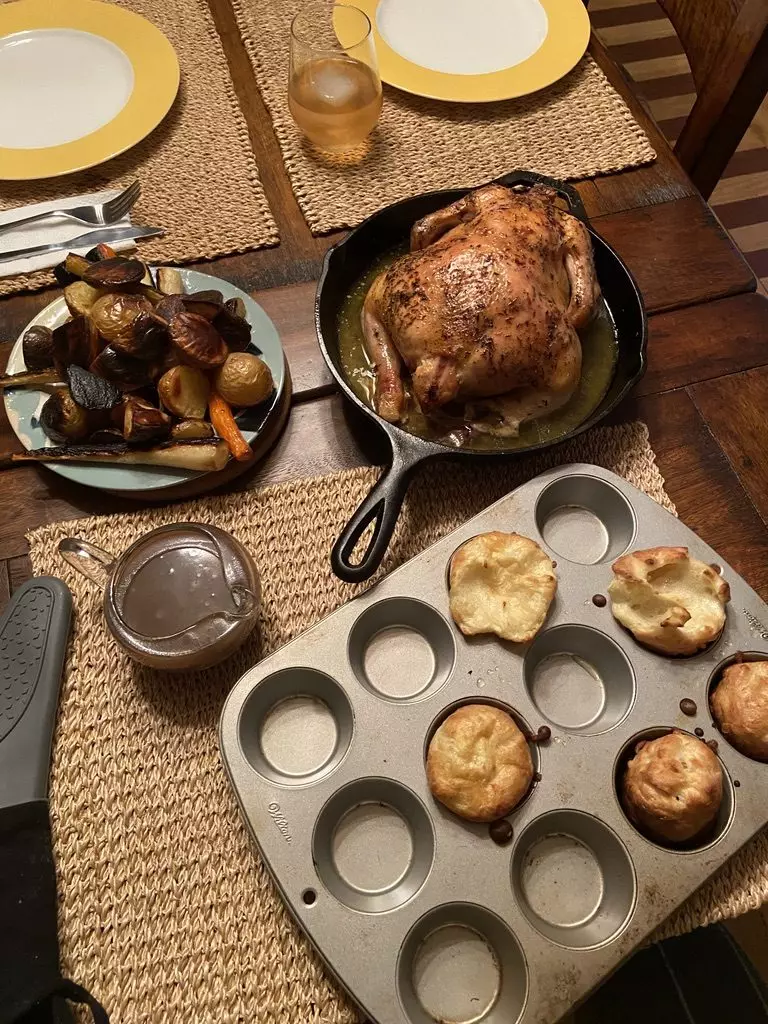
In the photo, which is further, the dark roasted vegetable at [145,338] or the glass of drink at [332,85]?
the glass of drink at [332,85]

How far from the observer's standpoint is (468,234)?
1.12m

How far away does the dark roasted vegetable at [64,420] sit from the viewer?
3.31ft

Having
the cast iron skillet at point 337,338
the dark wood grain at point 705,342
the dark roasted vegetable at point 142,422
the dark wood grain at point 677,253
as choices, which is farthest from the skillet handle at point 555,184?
the dark roasted vegetable at point 142,422

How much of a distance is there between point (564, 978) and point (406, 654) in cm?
40

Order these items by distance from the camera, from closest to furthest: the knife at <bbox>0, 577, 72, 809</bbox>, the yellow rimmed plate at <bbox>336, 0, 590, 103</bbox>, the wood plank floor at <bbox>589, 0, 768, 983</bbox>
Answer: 1. the knife at <bbox>0, 577, 72, 809</bbox>
2. the yellow rimmed plate at <bbox>336, 0, 590, 103</bbox>
3. the wood plank floor at <bbox>589, 0, 768, 983</bbox>

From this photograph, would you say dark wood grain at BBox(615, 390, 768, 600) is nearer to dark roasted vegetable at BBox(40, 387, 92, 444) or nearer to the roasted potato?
the roasted potato

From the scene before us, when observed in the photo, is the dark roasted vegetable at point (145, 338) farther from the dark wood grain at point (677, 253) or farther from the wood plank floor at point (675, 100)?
the wood plank floor at point (675, 100)

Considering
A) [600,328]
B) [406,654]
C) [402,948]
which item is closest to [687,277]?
[600,328]

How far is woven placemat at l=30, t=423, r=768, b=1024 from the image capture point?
2.62ft

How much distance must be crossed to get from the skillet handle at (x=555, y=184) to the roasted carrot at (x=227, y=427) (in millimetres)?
629

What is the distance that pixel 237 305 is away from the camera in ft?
3.66

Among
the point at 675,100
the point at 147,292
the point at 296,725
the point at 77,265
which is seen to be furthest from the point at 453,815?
the point at 675,100

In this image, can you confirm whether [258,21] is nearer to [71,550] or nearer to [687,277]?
[687,277]

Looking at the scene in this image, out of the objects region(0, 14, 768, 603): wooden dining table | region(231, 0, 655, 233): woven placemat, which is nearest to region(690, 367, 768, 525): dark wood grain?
region(0, 14, 768, 603): wooden dining table
